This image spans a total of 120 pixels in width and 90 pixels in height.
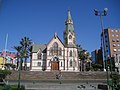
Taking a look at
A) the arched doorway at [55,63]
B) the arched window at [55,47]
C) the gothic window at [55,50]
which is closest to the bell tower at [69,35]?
the gothic window at [55,50]

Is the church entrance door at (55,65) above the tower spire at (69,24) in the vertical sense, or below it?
below

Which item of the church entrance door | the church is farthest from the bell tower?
the church entrance door

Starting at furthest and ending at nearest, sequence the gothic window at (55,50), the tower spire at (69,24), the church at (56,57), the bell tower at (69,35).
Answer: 1. the tower spire at (69,24)
2. the bell tower at (69,35)
3. the gothic window at (55,50)
4. the church at (56,57)

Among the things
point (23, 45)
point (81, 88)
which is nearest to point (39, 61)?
point (23, 45)

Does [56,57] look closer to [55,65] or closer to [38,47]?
[55,65]

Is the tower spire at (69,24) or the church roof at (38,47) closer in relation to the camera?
the church roof at (38,47)

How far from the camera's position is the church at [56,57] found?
1955 inches

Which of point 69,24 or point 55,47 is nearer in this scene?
point 55,47

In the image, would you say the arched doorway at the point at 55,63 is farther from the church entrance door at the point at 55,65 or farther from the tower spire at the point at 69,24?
the tower spire at the point at 69,24

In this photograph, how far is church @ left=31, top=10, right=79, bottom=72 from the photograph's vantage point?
49656mm

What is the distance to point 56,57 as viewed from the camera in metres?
50.2

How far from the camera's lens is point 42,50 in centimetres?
5253

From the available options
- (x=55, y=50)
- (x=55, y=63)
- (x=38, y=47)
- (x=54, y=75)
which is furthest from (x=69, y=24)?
(x=54, y=75)

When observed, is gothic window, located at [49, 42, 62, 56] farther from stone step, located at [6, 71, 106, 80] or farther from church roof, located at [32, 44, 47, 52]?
stone step, located at [6, 71, 106, 80]
